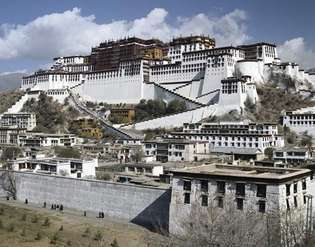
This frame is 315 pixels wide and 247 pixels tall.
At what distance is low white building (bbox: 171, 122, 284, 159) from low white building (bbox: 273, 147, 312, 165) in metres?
3.19

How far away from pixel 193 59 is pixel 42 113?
24.3 metres

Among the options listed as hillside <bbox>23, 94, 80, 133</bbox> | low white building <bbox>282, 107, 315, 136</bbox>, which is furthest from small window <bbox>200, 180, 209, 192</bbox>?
hillside <bbox>23, 94, 80, 133</bbox>

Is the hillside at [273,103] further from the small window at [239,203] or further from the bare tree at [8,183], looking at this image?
the small window at [239,203]

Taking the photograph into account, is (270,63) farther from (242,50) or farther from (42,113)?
(42,113)

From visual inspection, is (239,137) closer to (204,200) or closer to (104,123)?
(104,123)

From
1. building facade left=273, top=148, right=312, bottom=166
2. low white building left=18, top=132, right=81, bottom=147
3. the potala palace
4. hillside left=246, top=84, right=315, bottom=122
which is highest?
the potala palace

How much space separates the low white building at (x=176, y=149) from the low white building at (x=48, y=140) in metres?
11.4

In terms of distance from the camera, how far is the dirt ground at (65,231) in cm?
2264

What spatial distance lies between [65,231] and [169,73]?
4908 cm

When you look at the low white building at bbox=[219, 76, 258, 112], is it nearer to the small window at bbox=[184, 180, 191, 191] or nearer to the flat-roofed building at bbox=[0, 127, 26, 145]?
the flat-roofed building at bbox=[0, 127, 26, 145]

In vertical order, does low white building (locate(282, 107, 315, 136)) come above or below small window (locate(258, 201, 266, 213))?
above

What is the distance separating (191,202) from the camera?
25219mm

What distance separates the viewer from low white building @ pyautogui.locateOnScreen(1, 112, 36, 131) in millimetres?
73044

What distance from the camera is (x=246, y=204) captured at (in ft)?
77.4
